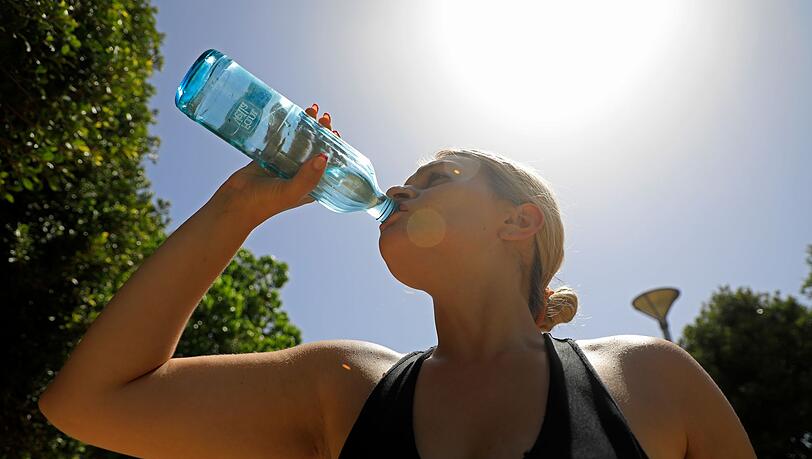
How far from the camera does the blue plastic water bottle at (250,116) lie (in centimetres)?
252

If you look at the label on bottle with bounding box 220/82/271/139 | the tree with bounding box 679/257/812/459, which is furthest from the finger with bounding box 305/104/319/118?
the tree with bounding box 679/257/812/459

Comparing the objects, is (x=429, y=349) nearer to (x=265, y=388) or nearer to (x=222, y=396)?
(x=265, y=388)

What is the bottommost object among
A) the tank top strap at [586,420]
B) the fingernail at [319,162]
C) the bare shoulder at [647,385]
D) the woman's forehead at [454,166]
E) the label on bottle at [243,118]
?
the tank top strap at [586,420]

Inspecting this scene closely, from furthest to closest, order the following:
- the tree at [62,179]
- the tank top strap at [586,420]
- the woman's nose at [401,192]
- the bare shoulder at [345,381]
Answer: the tree at [62,179], the woman's nose at [401,192], the bare shoulder at [345,381], the tank top strap at [586,420]

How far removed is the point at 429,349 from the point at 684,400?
89 centimetres

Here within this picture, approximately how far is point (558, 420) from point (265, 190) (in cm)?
129

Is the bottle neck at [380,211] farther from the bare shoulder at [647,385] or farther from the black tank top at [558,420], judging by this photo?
the bare shoulder at [647,385]

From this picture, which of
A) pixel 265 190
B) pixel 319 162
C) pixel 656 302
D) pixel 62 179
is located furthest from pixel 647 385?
pixel 656 302

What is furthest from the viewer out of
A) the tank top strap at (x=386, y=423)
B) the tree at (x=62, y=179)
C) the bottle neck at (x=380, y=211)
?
the tree at (x=62, y=179)

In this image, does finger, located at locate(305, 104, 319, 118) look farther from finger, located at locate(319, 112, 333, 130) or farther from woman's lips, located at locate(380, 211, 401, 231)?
woman's lips, located at locate(380, 211, 401, 231)

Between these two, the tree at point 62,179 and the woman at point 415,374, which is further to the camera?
the tree at point 62,179

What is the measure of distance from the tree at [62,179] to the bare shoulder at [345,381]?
4.00 meters

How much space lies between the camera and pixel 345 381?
6.84 feet

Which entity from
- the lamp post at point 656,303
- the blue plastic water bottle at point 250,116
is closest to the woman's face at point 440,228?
the blue plastic water bottle at point 250,116
